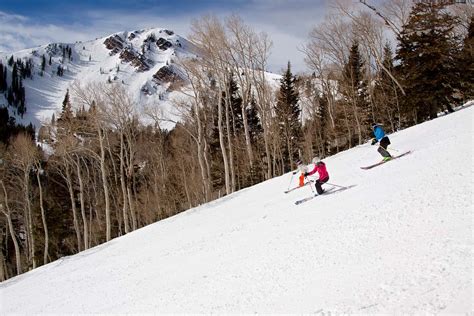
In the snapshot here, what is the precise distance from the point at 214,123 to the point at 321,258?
35.1m

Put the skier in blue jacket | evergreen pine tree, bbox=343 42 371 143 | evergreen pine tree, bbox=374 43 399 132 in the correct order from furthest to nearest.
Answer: evergreen pine tree, bbox=343 42 371 143 → evergreen pine tree, bbox=374 43 399 132 → the skier in blue jacket

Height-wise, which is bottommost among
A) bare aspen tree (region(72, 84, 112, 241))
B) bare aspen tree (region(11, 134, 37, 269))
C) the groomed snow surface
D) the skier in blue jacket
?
the groomed snow surface

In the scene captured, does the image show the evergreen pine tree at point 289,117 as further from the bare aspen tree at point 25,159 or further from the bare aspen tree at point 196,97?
the bare aspen tree at point 25,159

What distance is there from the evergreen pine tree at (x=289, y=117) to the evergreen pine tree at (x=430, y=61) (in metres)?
16.7

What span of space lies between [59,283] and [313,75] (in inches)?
1541

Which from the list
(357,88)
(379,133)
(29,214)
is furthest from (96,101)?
(357,88)

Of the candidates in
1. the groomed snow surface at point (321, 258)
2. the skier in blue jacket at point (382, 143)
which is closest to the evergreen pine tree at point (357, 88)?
the skier in blue jacket at point (382, 143)

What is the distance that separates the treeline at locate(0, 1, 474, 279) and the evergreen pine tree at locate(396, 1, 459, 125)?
71 mm

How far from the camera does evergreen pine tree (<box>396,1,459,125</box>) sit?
24.4m

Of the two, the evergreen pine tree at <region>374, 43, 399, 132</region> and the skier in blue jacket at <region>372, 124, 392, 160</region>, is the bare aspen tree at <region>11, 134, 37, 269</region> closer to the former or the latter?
the skier in blue jacket at <region>372, 124, 392, 160</region>

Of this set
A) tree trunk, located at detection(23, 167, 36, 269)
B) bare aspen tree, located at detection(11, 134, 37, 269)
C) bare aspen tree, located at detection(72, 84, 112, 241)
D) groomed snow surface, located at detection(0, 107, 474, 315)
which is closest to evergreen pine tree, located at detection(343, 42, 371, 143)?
bare aspen tree, located at detection(72, 84, 112, 241)

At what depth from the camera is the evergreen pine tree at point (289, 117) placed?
4241cm

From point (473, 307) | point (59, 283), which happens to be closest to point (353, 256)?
point (473, 307)

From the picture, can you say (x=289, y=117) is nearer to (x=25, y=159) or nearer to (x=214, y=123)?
(x=214, y=123)
